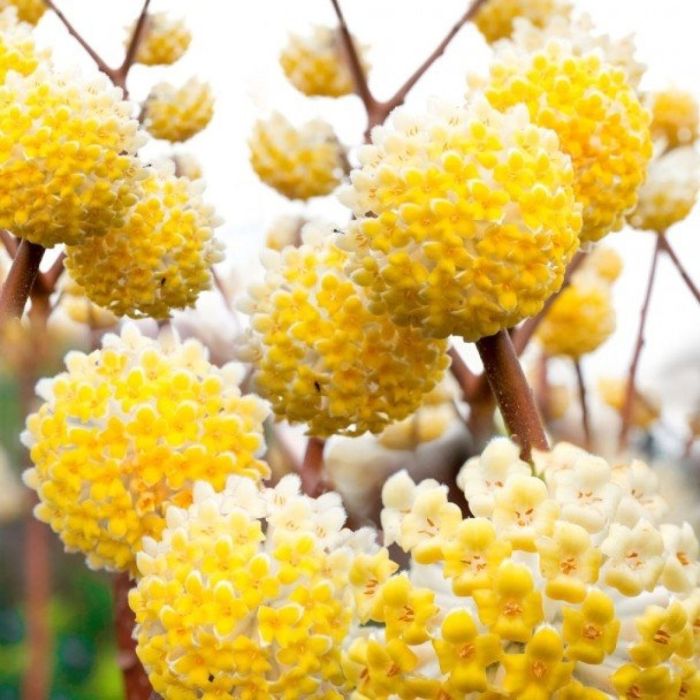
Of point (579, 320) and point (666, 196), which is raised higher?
point (666, 196)

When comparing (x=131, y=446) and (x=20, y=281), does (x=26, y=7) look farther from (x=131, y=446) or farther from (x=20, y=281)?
(x=131, y=446)

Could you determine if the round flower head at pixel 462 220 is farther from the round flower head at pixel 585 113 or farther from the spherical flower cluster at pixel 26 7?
the spherical flower cluster at pixel 26 7

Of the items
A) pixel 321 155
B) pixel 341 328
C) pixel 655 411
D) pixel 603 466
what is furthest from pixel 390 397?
pixel 655 411

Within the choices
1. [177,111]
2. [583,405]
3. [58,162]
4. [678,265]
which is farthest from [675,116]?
[58,162]

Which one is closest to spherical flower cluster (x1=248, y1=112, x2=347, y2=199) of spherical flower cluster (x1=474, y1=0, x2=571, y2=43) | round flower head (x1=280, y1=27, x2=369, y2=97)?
round flower head (x1=280, y1=27, x2=369, y2=97)

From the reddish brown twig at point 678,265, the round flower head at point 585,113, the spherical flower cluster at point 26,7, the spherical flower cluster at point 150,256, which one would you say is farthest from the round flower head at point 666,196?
the spherical flower cluster at point 26,7

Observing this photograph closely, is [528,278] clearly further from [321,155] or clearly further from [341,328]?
[321,155]
